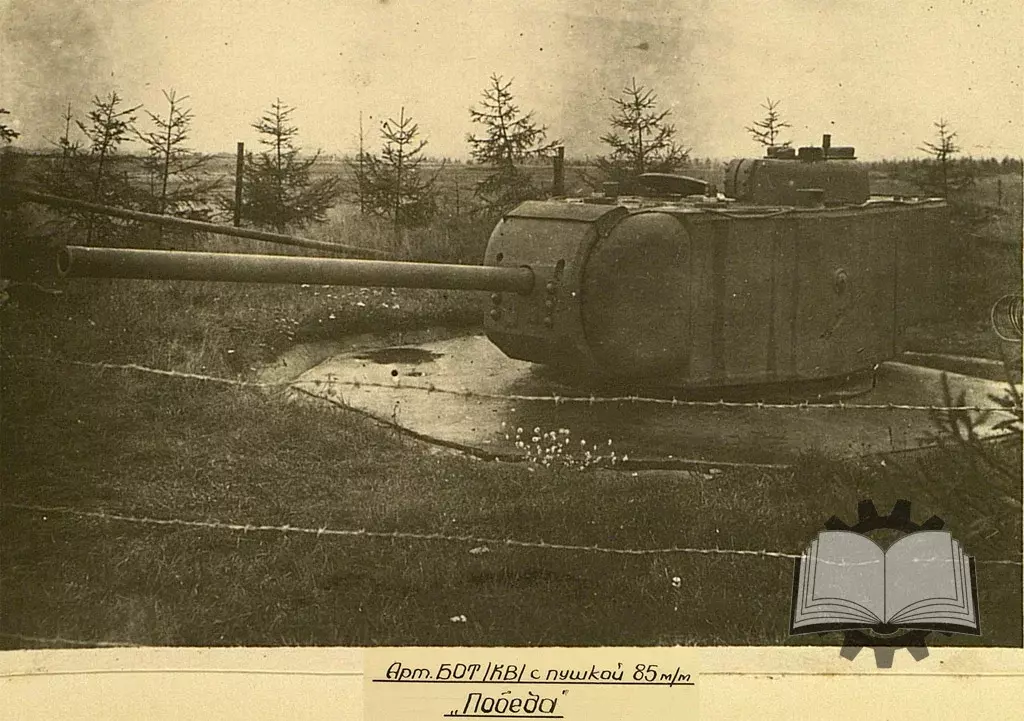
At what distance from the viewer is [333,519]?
6359 mm

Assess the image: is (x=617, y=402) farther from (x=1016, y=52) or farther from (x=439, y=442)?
(x=1016, y=52)

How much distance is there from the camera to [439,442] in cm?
678

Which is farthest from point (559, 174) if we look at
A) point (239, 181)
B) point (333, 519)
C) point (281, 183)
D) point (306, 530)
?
point (306, 530)

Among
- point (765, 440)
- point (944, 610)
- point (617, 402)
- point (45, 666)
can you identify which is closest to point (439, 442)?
point (617, 402)

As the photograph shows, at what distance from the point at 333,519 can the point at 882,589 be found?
8.61ft

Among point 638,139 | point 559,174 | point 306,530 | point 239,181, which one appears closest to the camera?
point 306,530

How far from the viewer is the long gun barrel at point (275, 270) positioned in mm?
5848

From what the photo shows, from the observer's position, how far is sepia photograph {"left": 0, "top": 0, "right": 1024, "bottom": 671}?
247 inches

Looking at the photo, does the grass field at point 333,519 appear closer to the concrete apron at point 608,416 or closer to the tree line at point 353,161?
the concrete apron at point 608,416

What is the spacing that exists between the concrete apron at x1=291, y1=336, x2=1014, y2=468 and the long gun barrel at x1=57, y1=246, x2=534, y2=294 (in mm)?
595

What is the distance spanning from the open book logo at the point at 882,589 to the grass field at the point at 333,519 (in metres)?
0.08

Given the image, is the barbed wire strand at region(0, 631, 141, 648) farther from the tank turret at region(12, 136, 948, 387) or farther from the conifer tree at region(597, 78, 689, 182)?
the conifer tree at region(597, 78, 689, 182)

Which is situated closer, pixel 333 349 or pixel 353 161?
pixel 353 161

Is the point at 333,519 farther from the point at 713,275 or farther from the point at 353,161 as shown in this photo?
the point at 713,275
